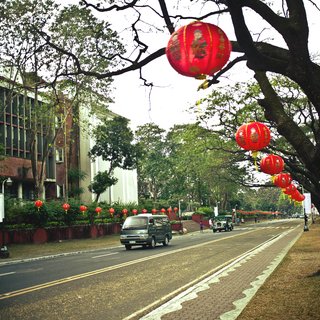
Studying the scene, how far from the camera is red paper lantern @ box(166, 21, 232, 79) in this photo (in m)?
5.39

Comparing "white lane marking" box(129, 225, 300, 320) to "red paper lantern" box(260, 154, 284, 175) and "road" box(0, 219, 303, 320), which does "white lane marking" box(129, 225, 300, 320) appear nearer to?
"road" box(0, 219, 303, 320)

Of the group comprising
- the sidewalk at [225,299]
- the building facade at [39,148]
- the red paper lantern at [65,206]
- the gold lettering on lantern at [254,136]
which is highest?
the building facade at [39,148]

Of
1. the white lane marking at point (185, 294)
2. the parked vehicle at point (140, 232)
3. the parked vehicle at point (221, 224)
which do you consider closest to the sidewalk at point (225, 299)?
the white lane marking at point (185, 294)

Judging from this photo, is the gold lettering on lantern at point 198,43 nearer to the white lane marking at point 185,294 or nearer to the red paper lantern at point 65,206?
the white lane marking at point 185,294

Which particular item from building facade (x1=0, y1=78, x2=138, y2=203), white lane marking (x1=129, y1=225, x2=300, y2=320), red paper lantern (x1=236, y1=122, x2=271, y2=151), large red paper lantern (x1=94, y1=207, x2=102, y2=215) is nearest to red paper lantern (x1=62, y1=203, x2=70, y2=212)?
building facade (x1=0, y1=78, x2=138, y2=203)

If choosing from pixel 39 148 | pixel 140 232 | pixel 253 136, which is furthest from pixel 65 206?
pixel 253 136

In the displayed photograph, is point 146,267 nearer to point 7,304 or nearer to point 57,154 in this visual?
point 7,304

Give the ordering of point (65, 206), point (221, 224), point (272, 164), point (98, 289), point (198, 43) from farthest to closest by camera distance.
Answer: point (221, 224) < point (65, 206) < point (272, 164) < point (98, 289) < point (198, 43)

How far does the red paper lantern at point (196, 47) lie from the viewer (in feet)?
17.7

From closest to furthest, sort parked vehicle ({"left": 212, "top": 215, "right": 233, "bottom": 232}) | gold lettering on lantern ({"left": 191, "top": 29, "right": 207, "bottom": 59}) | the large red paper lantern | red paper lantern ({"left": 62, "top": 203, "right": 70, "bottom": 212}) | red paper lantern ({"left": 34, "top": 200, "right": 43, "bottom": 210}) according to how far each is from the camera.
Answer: gold lettering on lantern ({"left": 191, "top": 29, "right": 207, "bottom": 59}) < red paper lantern ({"left": 34, "top": 200, "right": 43, "bottom": 210}) < red paper lantern ({"left": 62, "top": 203, "right": 70, "bottom": 212}) < the large red paper lantern < parked vehicle ({"left": 212, "top": 215, "right": 233, "bottom": 232})

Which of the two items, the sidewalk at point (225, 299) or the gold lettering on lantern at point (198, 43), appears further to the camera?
the sidewalk at point (225, 299)

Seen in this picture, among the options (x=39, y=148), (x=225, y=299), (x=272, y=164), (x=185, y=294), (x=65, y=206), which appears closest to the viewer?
(x=225, y=299)

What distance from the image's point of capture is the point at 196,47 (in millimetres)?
5398

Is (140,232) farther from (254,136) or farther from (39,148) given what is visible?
(39,148)
